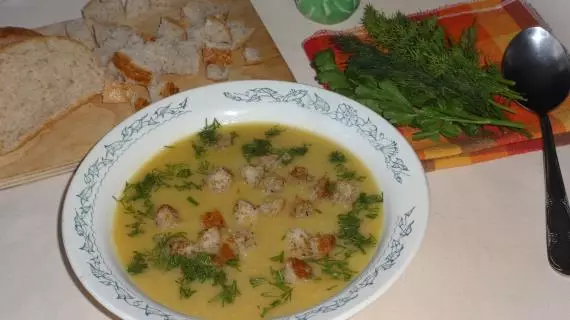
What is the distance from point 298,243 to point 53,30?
4.68ft

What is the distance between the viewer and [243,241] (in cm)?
165

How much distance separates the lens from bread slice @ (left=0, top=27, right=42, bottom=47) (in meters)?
2.33

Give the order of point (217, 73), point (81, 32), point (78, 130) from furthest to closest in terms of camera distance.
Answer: point (81, 32)
point (217, 73)
point (78, 130)

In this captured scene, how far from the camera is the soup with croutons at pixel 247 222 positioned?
1.55 meters

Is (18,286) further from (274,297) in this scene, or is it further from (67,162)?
(274,297)

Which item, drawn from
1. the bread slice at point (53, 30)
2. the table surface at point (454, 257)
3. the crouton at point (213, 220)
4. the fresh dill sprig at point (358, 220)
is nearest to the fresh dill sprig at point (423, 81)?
the table surface at point (454, 257)

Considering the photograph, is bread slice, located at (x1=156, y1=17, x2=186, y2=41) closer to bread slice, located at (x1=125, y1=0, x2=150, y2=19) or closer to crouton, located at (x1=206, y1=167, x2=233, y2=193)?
bread slice, located at (x1=125, y1=0, x2=150, y2=19)

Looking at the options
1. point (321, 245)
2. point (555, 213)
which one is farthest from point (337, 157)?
point (555, 213)

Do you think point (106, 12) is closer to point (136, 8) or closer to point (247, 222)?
point (136, 8)

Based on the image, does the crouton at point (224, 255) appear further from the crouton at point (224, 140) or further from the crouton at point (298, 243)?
the crouton at point (224, 140)

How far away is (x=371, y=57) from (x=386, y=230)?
75 cm

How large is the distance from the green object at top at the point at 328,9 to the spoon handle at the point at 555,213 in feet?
2.86

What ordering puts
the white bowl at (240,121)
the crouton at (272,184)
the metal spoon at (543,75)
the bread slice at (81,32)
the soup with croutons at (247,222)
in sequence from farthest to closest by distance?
the bread slice at (81,32), the metal spoon at (543,75), the crouton at (272,184), the soup with croutons at (247,222), the white bowl at (240,121)

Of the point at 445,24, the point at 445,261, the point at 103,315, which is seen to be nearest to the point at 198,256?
the point at 103,315
